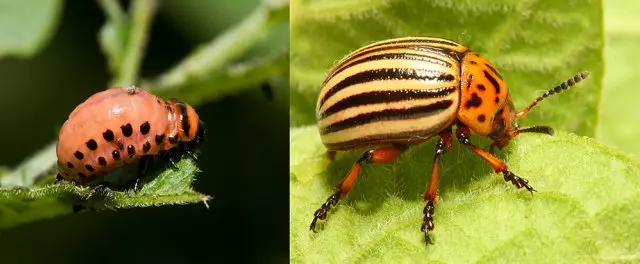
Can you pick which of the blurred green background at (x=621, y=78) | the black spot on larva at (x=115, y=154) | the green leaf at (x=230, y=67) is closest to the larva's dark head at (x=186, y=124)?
the black spot on larva at (x=115, y=154)

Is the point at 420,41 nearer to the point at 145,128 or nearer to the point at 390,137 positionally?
the point at 390,137

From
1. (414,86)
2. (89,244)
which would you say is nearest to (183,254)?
(89,244)

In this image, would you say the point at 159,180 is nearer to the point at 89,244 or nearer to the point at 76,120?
the point at 76,120

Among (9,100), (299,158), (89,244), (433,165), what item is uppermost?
(433,165)

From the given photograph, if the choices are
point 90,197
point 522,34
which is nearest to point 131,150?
point 90,197

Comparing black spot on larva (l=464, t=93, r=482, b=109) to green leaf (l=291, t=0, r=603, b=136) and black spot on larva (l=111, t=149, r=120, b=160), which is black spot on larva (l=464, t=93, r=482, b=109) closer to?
green leaf (l=291, t=0, r=603, b=136)

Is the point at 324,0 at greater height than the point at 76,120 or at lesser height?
greater

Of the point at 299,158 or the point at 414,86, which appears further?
the point at 299,158

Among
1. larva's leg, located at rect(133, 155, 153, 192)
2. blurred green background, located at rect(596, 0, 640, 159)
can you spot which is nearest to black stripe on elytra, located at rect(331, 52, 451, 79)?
larva's leg, located at rect(133, 155, 153, 192)
